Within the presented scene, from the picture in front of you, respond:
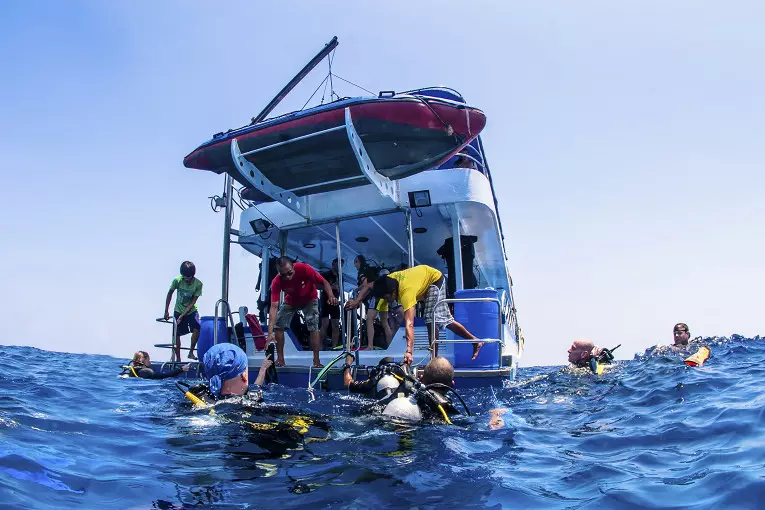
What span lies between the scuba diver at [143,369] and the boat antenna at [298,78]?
13.9 feet

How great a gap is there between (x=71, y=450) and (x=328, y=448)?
1615mm

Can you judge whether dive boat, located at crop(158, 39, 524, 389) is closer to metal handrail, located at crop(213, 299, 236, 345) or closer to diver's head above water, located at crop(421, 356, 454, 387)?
metal handrail, located at crop(213, 299, 236, 345)

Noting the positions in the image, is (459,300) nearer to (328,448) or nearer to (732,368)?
(328,448)

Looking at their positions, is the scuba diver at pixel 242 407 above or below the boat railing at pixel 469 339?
below

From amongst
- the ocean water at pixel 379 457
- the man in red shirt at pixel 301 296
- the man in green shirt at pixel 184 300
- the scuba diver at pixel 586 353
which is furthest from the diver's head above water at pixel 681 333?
the man in green shirt at pixel 184 300

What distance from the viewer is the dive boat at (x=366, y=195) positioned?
→ 273 inches

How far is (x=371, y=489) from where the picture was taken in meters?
2.73

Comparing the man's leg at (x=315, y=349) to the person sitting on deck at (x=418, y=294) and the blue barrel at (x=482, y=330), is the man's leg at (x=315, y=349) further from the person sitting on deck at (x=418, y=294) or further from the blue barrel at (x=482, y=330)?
the blue barrel at (x=482, y=330)

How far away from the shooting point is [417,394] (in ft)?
13.7

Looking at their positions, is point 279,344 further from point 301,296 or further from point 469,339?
point 469,339

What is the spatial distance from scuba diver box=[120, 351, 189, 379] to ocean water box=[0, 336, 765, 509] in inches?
111

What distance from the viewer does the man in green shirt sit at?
32.5 feet

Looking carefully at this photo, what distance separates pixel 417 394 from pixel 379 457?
0.93 meters

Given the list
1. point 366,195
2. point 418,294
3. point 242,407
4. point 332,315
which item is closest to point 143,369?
point 332,315
